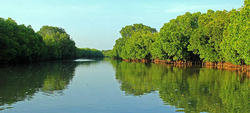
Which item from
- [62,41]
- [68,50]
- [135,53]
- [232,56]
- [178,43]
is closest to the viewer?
[232,56]

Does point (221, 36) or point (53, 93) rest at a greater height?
point (221, 36)

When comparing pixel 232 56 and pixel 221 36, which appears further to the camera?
pixel 221 36

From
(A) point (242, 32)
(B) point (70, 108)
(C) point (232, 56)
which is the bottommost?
(B) point (70, 108)

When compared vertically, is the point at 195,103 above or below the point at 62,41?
below

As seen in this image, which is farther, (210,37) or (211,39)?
(210,37)

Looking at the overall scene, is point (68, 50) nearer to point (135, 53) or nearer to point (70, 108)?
point (135, 53)

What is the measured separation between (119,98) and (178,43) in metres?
42.8

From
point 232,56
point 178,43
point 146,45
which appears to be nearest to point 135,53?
point 146,45

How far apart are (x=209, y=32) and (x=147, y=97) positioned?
3597cm

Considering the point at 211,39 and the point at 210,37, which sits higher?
the point at 210,37

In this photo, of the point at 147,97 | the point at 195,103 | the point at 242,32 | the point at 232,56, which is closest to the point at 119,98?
the point at 147,97

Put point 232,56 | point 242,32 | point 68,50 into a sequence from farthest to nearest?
1. point 68,50
2. point 232,56
3. point 242,32

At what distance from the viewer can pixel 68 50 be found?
4508 inches

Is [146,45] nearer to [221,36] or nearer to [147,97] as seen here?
[221,36]
